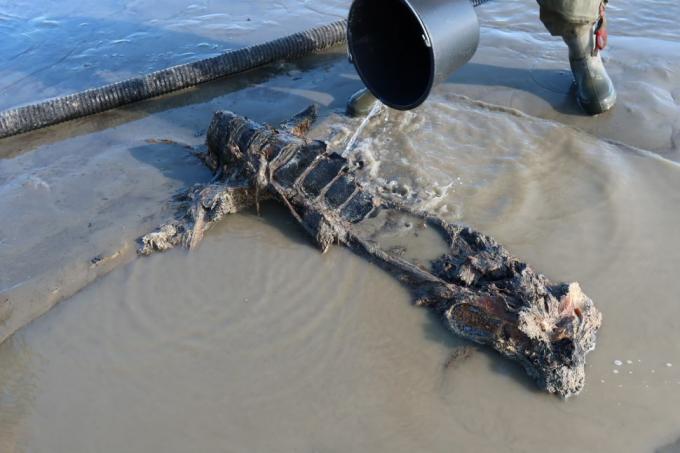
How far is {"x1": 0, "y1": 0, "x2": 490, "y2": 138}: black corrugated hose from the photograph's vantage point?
502 centimetres

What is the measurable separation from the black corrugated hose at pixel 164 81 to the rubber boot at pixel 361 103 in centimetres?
160

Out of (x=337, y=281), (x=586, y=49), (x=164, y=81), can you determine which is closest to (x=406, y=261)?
(x=337, y=281)

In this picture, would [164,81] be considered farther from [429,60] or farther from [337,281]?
[337,281]

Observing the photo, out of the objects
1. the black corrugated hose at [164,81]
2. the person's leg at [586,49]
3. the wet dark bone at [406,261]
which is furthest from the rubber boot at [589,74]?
the black corrugated hose at [164,81]

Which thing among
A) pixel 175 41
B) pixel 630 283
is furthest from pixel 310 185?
pixel 175 41

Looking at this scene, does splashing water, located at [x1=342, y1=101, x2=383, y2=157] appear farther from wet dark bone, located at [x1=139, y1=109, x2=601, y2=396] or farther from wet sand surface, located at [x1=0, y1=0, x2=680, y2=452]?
wet dark bone, located at [x1=139, y1=109, x2=601, y2=396]

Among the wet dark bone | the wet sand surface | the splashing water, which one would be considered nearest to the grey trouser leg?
the wet sand surface

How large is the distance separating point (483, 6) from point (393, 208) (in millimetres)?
4406

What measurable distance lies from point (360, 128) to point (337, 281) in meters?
1.86

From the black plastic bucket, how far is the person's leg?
4.25ft

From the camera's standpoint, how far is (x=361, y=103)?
4.77 m

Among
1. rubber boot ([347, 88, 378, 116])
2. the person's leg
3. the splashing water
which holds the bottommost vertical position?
the splashing water

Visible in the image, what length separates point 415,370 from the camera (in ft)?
9.14

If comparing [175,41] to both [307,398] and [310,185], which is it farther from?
[307,398]
